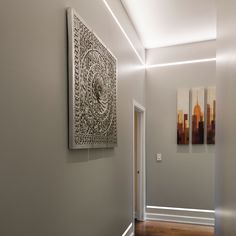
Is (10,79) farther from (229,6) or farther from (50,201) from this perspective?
(229,6)

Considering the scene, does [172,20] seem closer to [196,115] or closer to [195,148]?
[196,115]

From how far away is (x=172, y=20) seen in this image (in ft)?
10.8

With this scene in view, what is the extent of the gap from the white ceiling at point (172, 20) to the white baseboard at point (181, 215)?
3.21m

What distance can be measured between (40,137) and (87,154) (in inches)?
25.3

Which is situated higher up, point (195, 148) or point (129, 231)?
point (195, 148)

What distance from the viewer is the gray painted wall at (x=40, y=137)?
0.99 meters

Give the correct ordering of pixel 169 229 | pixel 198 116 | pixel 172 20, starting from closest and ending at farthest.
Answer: pixel 172 20
pixel 169 229
pixel 198 116

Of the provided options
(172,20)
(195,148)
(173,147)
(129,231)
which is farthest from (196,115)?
(129,231)

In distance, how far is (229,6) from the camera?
4.41 feet

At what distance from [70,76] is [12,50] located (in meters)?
0.50

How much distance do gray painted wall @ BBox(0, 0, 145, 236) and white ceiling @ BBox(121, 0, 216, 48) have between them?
1230mm

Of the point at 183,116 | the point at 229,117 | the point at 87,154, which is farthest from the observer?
the point at 183,116

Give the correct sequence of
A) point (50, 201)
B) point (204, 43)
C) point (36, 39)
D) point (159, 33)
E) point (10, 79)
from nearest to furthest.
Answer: point (10, 79), point (36, 39), point (50, 201), point (159, 33), point (204, 43)

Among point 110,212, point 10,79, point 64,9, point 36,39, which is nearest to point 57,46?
point 36,39
